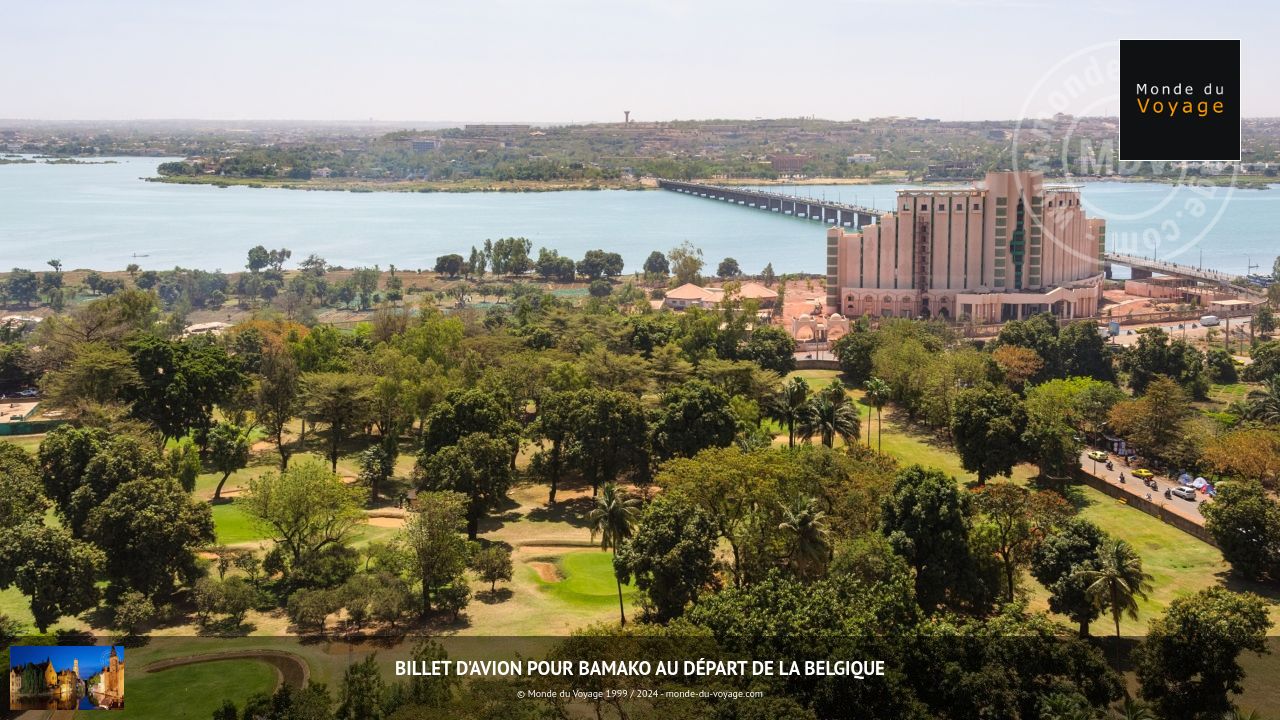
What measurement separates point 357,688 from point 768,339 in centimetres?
2512

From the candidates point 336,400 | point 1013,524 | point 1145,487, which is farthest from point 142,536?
point 1145,487

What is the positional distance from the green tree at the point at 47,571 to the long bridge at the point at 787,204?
7191 centimetres

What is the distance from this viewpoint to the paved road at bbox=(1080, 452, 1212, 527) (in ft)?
81.9

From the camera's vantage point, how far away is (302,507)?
843 inches

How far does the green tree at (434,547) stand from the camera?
19906mm

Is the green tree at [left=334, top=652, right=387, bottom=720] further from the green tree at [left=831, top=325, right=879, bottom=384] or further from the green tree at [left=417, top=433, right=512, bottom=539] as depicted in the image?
the green tree at [left=831, top=325, right=879, bottom=384]

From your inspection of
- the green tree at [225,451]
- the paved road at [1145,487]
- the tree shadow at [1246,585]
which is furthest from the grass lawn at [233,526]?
the paved road at [1145,487]

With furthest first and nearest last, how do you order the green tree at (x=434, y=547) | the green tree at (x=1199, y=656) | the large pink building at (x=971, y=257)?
the large pink building at (x=971, y=257), the green tree at (x=434, y=547), the green tree at (x=1199, y=656)

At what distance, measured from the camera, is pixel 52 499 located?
73.5 ft

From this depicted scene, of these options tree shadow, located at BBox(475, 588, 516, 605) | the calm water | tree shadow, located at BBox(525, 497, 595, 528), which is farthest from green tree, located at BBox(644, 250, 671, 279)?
tree shadow, located at BBox(475, 588, 516, 605)

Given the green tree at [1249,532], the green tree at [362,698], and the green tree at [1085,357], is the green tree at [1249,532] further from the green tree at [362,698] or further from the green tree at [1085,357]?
the green tree at [362,698]

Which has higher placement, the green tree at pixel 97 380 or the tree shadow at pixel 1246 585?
the green tree at pixel 97 380

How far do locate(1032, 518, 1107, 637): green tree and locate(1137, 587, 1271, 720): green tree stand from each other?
1.91 metres

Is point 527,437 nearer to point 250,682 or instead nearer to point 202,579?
point 202,579
